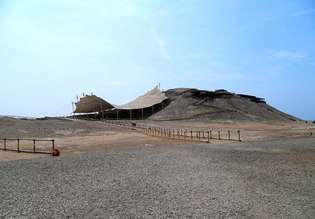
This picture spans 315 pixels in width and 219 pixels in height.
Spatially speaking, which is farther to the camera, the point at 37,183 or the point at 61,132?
the point at 61,132

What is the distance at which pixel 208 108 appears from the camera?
8125 centimetres

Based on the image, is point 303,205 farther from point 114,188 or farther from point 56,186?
point 56,186

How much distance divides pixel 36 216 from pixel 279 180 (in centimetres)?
829

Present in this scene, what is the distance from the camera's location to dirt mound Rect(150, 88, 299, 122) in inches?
2963

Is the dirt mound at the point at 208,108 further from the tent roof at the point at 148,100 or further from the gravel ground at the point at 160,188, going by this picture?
the gravel ground at the point at 160,188

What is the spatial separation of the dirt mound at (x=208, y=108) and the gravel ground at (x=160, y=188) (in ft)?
179

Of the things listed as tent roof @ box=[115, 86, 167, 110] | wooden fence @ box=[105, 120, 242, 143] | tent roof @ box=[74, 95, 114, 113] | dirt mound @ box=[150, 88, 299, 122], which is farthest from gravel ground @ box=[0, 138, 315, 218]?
tent roof @ box=[74, 95, 114, 113]

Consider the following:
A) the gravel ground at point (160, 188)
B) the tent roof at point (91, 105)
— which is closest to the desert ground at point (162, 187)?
the gravel ground at point (160, 188)

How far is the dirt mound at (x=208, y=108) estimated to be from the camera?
75.2m

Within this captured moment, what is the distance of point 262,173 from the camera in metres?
15.8

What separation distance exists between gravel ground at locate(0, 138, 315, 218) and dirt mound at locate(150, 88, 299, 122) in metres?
54.6

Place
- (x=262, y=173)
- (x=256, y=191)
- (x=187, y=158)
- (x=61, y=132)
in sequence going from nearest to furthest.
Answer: (x=256, y=191), (x=262, y=173), (x=187, y=158), (x=61, y=132)

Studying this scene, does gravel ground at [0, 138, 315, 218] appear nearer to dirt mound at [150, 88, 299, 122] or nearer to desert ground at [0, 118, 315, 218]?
desert ground at [0, 118, 315, 218]

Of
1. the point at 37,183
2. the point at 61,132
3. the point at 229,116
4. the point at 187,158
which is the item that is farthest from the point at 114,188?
the point at 229,116
